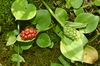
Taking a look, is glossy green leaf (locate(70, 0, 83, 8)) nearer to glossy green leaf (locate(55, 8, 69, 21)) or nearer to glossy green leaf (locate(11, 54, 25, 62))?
glossy green leaf (locate(55, 8, 69, 21))

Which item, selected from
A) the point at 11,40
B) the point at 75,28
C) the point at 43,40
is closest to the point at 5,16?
the point at 11,40

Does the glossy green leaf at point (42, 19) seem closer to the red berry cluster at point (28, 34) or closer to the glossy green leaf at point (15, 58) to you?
the red berry cluster at point (28, 34)

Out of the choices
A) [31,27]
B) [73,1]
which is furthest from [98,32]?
[31,27]

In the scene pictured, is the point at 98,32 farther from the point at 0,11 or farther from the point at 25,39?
the point at 0,11

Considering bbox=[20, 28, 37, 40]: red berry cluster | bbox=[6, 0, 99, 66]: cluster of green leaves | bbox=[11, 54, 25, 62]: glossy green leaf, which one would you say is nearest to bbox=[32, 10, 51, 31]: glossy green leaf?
bbox=[6, 0, 99, 66]: cluster of green leaves

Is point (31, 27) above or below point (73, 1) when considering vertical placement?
below

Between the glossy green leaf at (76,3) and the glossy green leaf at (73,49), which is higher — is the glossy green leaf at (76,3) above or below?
above

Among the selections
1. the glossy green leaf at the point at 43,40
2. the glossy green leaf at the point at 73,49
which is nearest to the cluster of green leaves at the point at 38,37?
the glossy green leaf at the point at 43,40
